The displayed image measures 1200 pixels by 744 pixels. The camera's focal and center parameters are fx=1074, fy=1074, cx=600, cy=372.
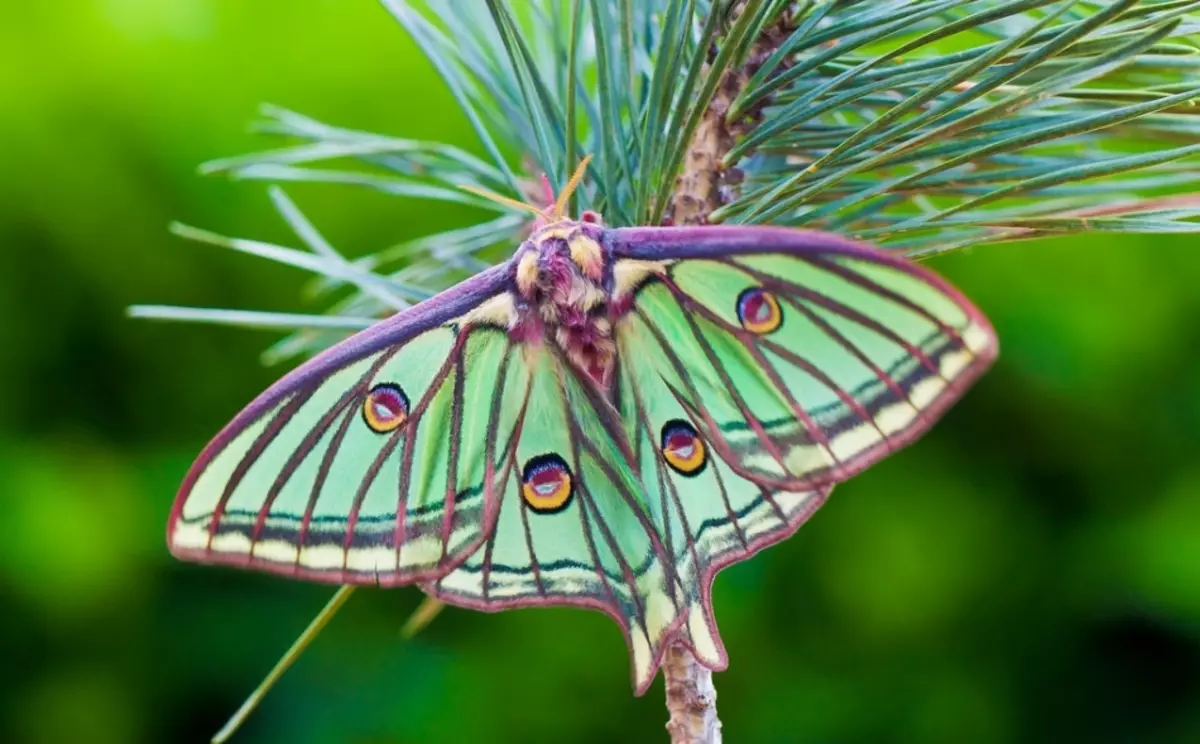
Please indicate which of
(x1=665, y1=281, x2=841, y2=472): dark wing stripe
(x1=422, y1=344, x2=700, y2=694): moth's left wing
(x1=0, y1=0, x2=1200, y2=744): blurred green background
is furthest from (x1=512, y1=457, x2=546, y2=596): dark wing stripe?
(x1=0, y1=0, x2=1200, y2=744): blurred green background

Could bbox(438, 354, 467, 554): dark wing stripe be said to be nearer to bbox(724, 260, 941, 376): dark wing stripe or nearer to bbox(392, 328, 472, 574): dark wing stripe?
bbox(392, 328, 472, 574): dark wing stripe

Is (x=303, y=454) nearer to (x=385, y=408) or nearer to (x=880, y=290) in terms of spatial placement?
(x=385, y=408)

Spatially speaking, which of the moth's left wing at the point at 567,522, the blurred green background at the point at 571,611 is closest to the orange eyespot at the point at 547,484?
the moth's left wing at the point at 567,522

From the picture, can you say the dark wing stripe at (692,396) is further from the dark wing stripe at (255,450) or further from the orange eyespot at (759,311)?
the dark wing stripe at (255,450)

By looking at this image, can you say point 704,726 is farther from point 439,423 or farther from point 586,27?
point 586,27

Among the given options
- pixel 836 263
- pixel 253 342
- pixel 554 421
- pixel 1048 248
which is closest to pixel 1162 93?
pixel 836 263

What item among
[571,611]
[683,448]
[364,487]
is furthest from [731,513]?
[571,611]
